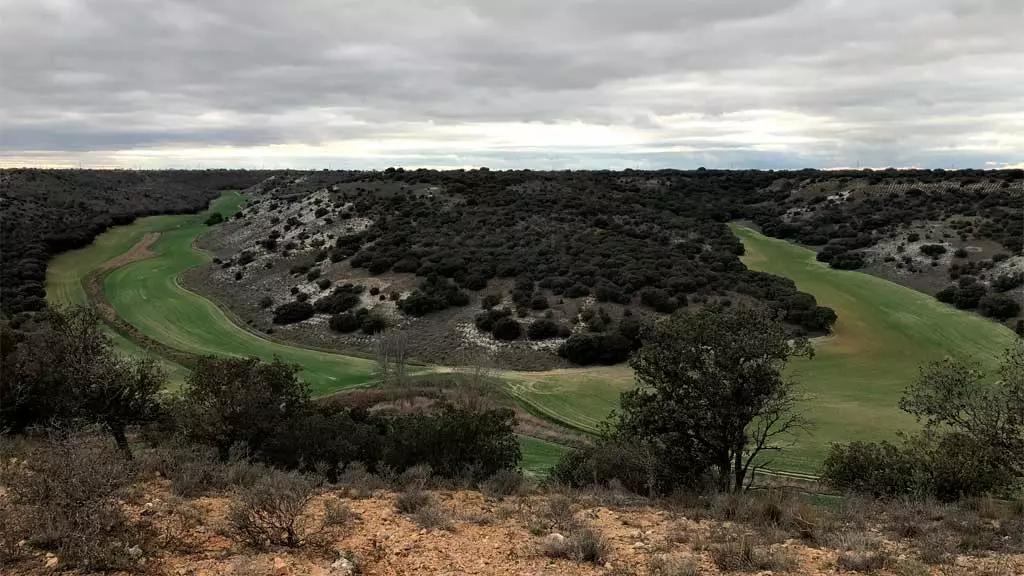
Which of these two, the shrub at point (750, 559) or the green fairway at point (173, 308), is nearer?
the shrub at point (750, 559)

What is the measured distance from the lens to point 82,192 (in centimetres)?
11062

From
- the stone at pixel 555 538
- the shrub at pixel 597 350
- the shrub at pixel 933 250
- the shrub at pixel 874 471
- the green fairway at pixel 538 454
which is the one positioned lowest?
the green fairway at pixel 538 454

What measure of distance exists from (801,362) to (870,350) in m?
6.08

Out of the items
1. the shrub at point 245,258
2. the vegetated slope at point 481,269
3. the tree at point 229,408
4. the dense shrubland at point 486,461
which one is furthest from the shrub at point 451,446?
the shrub at point 245,258

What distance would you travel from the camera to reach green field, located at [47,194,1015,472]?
A: 94.4 ft

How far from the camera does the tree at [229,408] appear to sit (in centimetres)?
1694

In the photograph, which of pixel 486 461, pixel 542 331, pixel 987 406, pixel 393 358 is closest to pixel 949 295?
pixel 542 331

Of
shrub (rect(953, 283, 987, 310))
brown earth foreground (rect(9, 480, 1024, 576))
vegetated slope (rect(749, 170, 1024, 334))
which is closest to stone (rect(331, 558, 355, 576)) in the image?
brown earth foreground (rect(9, 480, 1024, 576))

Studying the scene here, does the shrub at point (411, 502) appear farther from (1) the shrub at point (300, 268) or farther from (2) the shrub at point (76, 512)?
(1) the shrub at point (300, 268)

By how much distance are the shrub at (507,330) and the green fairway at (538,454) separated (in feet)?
46.6

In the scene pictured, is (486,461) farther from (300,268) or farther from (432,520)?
(300,268)

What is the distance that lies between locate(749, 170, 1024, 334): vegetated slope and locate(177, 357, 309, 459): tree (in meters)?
47.7

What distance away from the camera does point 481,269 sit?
52.2 meters

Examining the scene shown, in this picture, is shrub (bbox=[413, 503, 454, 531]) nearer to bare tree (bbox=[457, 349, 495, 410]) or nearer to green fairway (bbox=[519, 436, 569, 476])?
green fairway (bbox=[519, 436, 569, 476])
